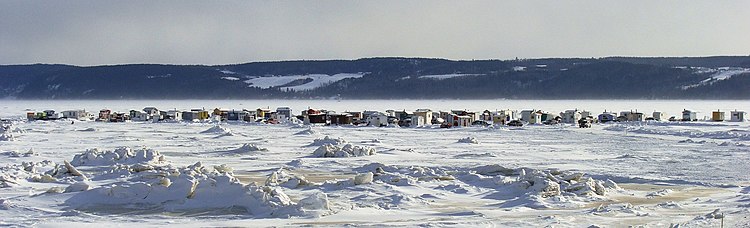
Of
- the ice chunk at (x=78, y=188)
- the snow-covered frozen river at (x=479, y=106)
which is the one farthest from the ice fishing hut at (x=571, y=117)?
the ice chunk at (x=78, y=188)

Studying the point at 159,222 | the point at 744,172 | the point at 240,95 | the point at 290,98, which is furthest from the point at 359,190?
the point at 240,95

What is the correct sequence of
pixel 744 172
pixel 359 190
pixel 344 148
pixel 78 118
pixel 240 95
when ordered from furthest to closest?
pixel 240 95, pixel 78 118, pixel 344 148, pixel 744 172, pixel 359 190

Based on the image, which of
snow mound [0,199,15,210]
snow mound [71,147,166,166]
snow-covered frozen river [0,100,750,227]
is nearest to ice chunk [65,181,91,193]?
snow-covered frozen river [0,100,750,227]

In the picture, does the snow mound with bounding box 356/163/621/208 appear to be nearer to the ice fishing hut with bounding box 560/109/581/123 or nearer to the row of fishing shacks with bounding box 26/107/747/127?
the row of fishing shacks with bounding box 26/107/747/127

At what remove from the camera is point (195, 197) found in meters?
14.6

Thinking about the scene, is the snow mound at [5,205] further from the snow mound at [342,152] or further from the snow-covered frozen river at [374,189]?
the snow mound at [342,152]

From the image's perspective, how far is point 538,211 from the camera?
1397 cm

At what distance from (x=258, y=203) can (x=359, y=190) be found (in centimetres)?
287

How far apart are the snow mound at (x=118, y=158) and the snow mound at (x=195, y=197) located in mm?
7075

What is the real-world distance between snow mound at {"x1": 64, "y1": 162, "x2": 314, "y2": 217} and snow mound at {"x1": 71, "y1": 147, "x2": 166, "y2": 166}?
7075 mm

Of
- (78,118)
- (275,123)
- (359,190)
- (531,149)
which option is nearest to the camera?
(359,190)

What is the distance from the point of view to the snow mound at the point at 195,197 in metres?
13.7

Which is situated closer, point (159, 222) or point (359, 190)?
point (159, 222)

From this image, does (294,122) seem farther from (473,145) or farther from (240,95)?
(240,95)
